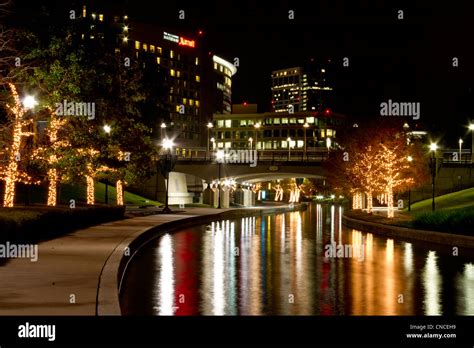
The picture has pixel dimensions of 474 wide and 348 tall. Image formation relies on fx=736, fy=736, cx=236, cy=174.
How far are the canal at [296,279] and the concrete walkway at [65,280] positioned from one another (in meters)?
0.71

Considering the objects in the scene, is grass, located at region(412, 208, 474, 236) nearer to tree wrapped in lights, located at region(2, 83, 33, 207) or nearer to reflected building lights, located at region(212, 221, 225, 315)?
reflected building lights, located at region(212, 221, 225, 315)

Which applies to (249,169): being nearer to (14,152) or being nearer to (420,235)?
(420,235)

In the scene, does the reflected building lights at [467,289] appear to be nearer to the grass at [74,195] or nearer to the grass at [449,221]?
the grass at [449,221]

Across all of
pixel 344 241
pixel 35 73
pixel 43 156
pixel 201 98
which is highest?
pixel 201 98

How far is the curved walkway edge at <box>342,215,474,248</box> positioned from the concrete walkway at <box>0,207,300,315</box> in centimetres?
1437

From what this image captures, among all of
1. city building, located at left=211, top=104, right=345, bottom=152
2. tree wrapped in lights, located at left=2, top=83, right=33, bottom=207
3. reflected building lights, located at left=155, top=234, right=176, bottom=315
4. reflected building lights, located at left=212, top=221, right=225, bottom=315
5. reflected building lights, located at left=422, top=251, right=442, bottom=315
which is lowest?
reflected building lights, located at left=422, top=251, right=442, bottom=315

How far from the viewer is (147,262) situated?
22719mm

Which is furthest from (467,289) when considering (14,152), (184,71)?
(184,71)

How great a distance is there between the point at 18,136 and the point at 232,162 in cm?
5097

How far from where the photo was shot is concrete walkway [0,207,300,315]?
12188 mm

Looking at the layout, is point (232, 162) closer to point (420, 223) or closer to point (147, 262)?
point (420, 223)

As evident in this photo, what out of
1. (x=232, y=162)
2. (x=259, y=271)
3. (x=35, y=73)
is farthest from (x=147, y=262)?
(x=232, y=162)

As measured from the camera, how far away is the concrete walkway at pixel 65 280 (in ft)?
40.0

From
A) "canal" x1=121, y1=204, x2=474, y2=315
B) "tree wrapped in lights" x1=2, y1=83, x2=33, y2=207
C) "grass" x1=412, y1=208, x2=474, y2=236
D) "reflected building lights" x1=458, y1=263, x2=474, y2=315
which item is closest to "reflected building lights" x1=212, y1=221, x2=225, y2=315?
"canal" x1=121, y1=204, x2=474, y2=315
